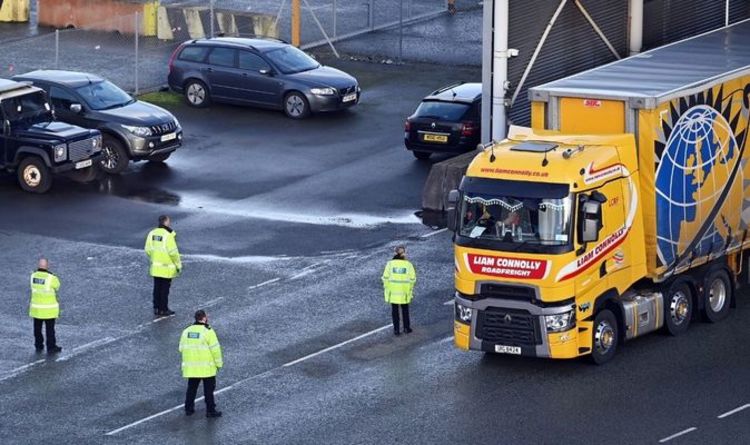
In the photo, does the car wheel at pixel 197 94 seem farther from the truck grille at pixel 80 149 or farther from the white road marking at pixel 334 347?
the white road marking at pixel 334 347

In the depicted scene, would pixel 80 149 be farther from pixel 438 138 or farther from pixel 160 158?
pixel 438 138

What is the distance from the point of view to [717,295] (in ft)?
79.8

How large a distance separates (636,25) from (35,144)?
Answer: 1097cm

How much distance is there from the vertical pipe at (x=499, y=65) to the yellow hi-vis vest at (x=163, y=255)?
6.64 meters

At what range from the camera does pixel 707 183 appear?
2388 cm

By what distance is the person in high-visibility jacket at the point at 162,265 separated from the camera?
24781mm

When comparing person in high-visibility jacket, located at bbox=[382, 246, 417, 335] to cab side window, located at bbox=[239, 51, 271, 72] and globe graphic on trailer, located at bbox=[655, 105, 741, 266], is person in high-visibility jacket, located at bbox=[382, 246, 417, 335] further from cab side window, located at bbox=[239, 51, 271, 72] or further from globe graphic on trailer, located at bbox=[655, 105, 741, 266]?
cab side window, located at bbox=[239, 51, 271, 72]

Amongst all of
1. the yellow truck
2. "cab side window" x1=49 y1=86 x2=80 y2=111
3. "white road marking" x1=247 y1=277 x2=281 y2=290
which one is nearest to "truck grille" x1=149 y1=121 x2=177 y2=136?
"cab side window" x1=49 y1=86 x2=80 y2=111

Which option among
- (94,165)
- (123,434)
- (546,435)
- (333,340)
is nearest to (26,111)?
(94,165)

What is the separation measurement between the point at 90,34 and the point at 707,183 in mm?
24489

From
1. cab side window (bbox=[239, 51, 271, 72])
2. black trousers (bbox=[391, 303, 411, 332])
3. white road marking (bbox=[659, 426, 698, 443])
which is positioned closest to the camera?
white road marking (bbox=[659, 426, 698, 443])

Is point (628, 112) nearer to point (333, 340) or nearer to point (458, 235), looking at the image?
point (458, 235)

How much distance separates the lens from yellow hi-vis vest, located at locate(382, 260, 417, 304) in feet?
77.3

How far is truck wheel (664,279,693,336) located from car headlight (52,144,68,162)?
498 inches
